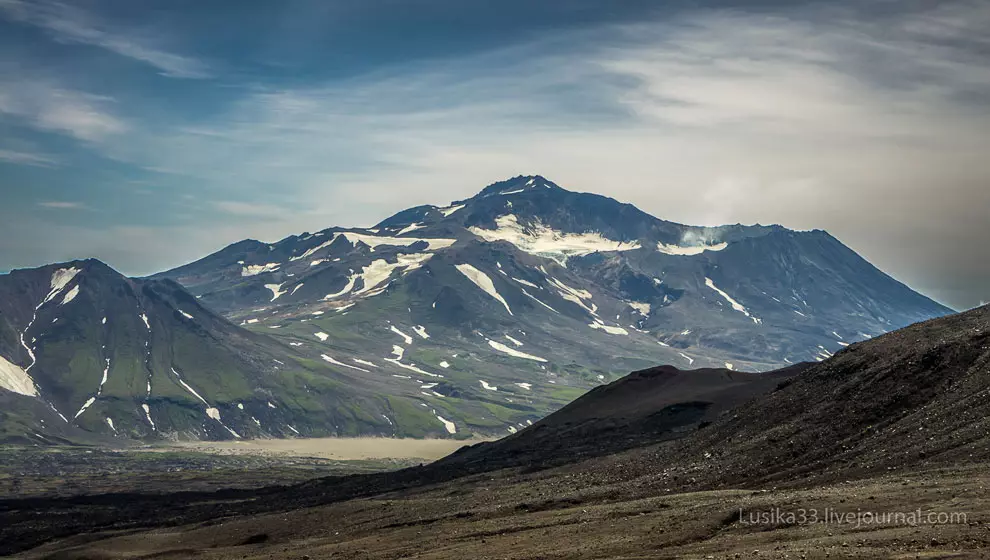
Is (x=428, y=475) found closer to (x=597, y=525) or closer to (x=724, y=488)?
(x=724, y=488)

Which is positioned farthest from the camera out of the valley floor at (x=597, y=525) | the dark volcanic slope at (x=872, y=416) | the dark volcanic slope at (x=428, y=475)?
the dark volcanic slope at (x=428, y=475)

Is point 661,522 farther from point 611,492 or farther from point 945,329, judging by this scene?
point 945,329

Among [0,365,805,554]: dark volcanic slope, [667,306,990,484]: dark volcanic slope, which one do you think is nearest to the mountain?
[667,306,990,484]: dark volcanic slope

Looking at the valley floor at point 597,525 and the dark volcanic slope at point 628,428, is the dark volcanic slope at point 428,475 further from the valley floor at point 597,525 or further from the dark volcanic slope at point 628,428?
the valley floor at point 597,525

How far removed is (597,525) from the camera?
278ft

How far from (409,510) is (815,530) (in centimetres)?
6525

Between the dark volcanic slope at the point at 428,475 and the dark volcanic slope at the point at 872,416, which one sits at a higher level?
the dark volcanic slope at the point at 872,416

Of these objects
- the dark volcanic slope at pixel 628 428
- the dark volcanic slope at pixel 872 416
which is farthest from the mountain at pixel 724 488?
the dark volcanic slope at pixel 628 428

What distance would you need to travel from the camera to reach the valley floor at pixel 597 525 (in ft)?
198

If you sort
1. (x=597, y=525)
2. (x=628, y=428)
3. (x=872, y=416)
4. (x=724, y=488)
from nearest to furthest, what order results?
(x=597, y=525) → (x=724, y=488) → (x=872, y=416) → (x=628, y=428)

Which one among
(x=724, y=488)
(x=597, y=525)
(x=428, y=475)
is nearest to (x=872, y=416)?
(x=724, y=488)

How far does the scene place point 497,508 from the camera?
110 m

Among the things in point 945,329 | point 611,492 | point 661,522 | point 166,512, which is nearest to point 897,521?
point 661,522

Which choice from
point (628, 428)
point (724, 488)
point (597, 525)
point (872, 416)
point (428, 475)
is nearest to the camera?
point (597, 525)
